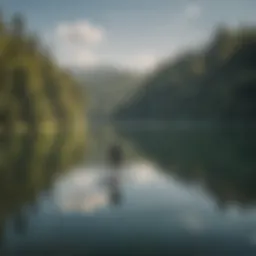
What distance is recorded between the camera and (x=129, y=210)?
6516mm

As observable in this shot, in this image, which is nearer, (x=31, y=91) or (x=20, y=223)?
(x=20, y=223)

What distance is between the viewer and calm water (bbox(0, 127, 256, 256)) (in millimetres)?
4988

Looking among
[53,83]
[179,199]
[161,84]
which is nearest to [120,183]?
[179,199]

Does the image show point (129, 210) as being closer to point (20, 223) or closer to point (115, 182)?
point (20, 223)

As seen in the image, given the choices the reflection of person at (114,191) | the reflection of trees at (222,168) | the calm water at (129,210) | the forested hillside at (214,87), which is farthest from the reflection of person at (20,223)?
the forested hillside at (214,87)

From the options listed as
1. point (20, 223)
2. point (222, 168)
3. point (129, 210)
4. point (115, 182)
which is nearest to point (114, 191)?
point (115, 182)

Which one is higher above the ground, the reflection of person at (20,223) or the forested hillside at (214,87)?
the forested hillside at (214,87)

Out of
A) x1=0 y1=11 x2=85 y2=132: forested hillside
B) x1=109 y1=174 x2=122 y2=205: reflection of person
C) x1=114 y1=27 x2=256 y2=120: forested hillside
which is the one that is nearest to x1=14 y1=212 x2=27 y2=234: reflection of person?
x1=109 y1=174 x2=122 y2=205: reflection of person

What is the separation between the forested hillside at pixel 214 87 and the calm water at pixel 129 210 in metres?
9.69

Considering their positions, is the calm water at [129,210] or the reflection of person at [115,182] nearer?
the calm water at [129,210]

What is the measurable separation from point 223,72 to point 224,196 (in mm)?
23007

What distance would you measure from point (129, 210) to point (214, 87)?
77.0 ft

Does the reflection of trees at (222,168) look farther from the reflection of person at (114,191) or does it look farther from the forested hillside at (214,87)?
the forested hillside at (214,87)

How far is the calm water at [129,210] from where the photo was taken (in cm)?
499
